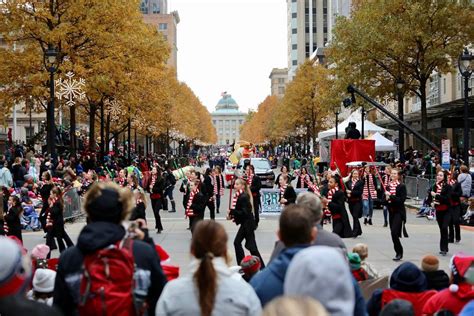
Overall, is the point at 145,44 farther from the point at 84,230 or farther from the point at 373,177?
the point at 84,230

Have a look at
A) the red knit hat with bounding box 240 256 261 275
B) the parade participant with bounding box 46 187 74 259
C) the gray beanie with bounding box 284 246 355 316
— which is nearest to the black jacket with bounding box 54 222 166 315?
the gray beanie with bounding box 284 246 355 316

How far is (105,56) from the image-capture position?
3456 cm

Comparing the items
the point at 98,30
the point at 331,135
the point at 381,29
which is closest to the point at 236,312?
the point at 98,30

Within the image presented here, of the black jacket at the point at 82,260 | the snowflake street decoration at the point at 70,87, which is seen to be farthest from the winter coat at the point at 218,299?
the snowflake street decoration at the point at 70,87

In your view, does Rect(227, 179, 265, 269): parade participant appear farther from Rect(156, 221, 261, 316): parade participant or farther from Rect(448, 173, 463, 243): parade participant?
Rect(156, 221, 261, 316): parade participant

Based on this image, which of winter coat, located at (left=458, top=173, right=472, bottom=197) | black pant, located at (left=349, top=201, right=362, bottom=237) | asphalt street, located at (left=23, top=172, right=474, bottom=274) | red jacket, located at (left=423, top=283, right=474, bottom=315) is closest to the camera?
red jacket, located at (left=423, top=283, right=474, bottom=315)

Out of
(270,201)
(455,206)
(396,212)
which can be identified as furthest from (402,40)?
(396,212)

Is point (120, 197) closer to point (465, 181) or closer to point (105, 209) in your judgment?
point (105, 209)

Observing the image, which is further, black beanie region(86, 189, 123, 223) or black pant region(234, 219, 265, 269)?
black pant region(234, 219, 265, 269)

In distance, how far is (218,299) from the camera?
177 inches

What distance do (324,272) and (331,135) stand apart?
45881 mm

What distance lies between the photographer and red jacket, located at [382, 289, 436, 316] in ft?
20.8

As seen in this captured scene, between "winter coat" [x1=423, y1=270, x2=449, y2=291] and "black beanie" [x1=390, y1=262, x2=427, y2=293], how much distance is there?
2.54 feet

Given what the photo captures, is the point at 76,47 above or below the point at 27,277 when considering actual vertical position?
above
